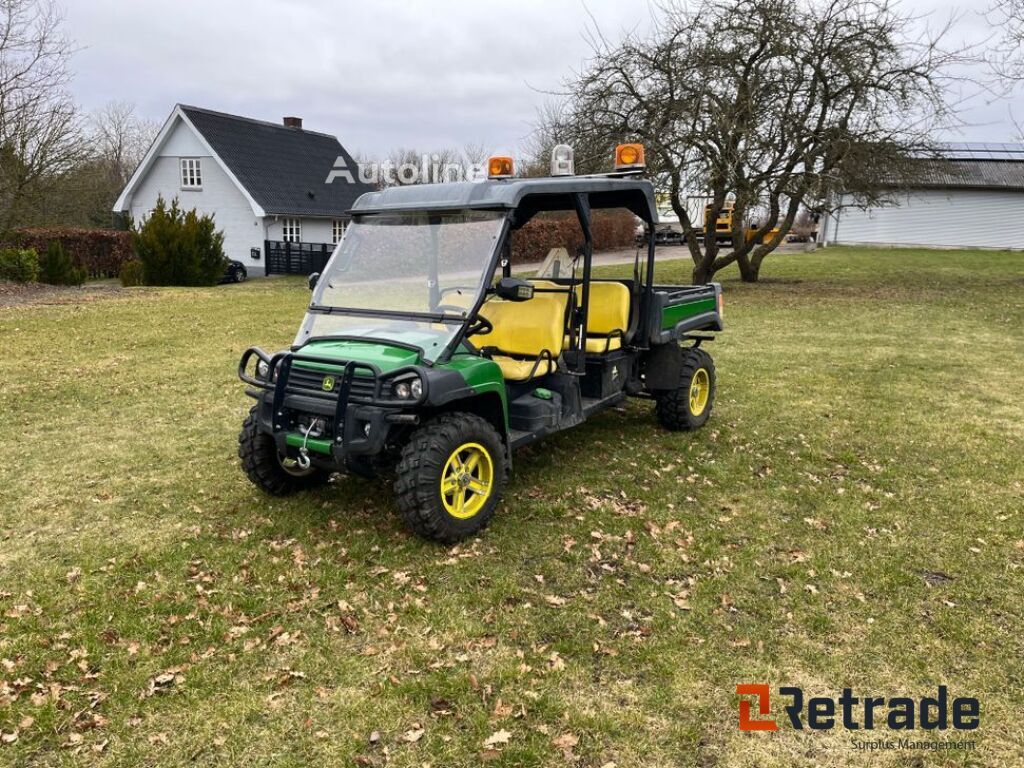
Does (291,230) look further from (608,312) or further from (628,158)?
(628,158)

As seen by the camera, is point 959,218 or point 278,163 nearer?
point 278,163

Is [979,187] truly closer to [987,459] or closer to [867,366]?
[867,366]

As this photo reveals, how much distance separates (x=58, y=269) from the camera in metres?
20.8

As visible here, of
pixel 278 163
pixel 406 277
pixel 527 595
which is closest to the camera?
pixel 527 595

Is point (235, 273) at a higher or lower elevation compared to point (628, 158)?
lower

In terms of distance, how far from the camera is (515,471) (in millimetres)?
5832

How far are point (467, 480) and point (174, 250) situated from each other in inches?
768

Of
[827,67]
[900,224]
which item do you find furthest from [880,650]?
[900,224]

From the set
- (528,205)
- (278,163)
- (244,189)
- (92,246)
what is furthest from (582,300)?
(278,163)

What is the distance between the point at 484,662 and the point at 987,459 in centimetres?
488

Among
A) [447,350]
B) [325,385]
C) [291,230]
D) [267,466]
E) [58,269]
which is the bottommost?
[267,466]

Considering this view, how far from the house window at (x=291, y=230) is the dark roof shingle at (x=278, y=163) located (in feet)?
2.01

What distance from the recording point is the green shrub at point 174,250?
21.2 m

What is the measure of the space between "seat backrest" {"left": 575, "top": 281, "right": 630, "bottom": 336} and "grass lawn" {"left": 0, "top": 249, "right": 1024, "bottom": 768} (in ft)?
3.43
